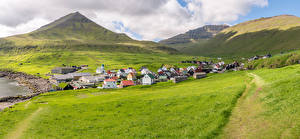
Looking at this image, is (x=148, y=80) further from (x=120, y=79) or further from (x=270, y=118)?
(x=270, y=118)

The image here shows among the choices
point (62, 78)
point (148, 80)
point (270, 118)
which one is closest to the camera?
point (270, 118)

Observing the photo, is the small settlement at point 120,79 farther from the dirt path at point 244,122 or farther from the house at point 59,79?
the dirt path at point 244,122

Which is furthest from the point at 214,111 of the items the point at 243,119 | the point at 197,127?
the point at 197,127

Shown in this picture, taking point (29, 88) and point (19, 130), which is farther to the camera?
point (29, 88)

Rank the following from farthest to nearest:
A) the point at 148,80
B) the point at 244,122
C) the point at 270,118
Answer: the point at 148,80
the point at 244,122
the point at 270,118

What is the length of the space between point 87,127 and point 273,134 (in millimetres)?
23709

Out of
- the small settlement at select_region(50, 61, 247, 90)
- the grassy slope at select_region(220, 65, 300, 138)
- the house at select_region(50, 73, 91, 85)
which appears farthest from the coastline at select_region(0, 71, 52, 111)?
the grassy slope at select_region(220, 65, 300, 138)

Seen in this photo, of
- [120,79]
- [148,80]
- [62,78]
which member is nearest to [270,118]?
[148,80]

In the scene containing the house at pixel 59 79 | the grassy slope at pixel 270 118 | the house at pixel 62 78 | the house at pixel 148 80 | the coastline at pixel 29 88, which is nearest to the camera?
the grassy slope at pixel 270 118

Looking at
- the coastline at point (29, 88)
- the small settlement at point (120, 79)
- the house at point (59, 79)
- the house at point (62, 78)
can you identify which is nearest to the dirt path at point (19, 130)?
the coastline at point (29, 88)

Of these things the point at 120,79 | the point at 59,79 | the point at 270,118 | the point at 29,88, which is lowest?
the point at 29,88

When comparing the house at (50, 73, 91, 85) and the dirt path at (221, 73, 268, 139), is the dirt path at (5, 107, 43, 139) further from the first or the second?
the house at (50, 73, 91, 85)

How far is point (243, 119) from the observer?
64.8ft

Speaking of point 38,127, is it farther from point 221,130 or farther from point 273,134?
point 273,134
